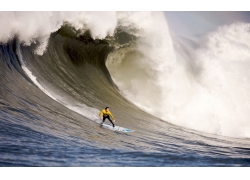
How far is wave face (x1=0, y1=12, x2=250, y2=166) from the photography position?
4695mm

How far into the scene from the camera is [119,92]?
10203mm

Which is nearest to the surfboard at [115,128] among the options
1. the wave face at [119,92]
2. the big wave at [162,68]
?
the wave face at [119,92]

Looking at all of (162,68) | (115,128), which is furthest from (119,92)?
(115,128)

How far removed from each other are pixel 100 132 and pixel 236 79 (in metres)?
7.27

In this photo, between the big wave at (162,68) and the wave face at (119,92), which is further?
the big wave at (162,68)

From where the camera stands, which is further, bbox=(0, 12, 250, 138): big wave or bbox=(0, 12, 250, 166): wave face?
bbox=(0, 12, 250, 138): big wave

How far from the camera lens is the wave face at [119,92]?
4.70 m

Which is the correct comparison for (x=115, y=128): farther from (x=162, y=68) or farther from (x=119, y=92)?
(x=162, y=68)

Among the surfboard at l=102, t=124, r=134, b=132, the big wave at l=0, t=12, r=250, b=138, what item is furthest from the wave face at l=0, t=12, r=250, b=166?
the surfboard at l=102, t=124, r=134, b=132

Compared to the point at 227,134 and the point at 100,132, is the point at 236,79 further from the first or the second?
the point at 100,132

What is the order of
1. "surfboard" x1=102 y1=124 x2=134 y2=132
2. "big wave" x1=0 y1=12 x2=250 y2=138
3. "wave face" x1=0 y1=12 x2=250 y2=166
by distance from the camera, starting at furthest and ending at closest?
"big wave" x1=0 y1=12 x2=250 y2=138 → "surfboard" x1=102 y1=124 x2=134 y2=132 → "wave face" x1=0 y1=12 x2=250 y2=166

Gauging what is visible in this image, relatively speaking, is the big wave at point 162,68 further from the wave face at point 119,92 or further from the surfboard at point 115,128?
the surfboard at point 115,128

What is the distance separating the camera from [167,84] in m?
10.4

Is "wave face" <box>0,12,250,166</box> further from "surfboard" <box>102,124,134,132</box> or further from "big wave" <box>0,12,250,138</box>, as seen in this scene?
"surfboard" <box>102,124,134,132</box>
